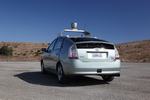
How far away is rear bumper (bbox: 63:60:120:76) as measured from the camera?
1190 cm

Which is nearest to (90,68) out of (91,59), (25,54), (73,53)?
(91,59)

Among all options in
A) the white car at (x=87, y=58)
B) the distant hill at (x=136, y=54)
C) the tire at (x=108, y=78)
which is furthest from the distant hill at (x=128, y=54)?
the white car at (x=87, y=58)

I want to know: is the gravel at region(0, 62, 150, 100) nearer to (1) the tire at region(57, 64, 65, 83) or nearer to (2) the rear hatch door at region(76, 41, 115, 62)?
(1) the tire at region(57, 64, 65, 83)

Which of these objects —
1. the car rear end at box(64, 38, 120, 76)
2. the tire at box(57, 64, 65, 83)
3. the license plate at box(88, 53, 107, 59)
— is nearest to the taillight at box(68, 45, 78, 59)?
the car rear end at box(64, 38, 120, 76)

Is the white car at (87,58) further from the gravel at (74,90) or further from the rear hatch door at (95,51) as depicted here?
the gravel at (74,90)

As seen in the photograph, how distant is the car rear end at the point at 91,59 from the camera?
470 inches

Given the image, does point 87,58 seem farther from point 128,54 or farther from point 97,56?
point 128,54

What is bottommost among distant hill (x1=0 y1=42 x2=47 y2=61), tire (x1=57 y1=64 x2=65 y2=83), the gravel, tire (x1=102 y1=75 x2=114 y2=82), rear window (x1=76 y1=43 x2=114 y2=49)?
distant hill (x1=0 y1=42 x2=47 y2=61)

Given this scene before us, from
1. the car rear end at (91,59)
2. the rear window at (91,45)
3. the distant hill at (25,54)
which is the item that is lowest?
the distant hill at (25,54)

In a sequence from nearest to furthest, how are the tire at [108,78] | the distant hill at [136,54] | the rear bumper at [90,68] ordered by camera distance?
the rear bumper at [90,68] → the tire at [108,78] → the distant hill at [136,54]

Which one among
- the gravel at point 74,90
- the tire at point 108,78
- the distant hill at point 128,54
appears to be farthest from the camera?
the distant hill at point 128,54

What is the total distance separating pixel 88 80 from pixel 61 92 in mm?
3338

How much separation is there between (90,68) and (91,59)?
29 cm

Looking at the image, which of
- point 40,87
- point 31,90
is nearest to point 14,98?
point 31,90
